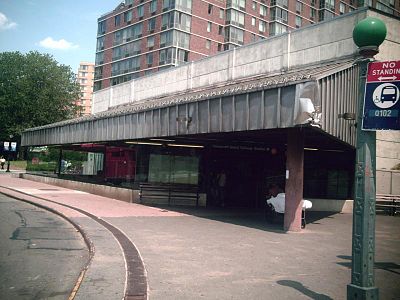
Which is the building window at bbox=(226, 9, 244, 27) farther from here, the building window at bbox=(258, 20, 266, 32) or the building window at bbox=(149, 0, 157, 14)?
the building window at bbox=(149, 0, 157, 14)

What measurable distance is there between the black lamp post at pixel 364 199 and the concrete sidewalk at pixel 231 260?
3.08 feet

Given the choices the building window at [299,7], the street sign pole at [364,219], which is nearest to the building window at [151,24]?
the building window at [299,7]

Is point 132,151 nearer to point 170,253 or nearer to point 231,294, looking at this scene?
Answer: point 170,253

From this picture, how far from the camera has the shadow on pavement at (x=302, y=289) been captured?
18.8 ft

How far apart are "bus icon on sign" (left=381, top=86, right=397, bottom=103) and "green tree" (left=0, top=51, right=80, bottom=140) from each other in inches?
2692

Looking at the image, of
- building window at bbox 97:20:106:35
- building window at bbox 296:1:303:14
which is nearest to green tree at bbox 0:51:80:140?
building window at bbox 97:20:106:35

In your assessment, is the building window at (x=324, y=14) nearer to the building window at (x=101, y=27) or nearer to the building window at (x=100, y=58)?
the building window at (x=101, y=27)

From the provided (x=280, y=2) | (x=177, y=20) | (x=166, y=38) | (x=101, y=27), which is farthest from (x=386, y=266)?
(x=101, y=27)

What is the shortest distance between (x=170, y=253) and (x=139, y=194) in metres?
12.0

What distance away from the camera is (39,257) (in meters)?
7.72

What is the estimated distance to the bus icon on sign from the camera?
4.81 m

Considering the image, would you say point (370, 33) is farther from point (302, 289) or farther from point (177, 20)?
point (177, 20)

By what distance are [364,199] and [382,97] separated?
1329 mm

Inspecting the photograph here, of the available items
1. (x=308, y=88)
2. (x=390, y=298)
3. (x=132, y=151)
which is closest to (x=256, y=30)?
(x=132, y=151)
